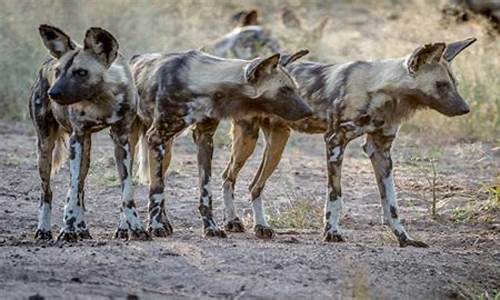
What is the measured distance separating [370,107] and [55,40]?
5.88 feet

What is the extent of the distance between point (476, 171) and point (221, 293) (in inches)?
190

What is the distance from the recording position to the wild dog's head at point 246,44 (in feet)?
39.9

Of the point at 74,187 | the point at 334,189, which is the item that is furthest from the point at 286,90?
the point at 74,187

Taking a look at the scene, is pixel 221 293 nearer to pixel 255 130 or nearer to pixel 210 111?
pixel 210 111

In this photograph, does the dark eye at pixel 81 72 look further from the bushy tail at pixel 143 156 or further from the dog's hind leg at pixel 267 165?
the dog's hind leg at pixel 267 165

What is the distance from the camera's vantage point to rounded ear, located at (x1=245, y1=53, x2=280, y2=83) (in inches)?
262

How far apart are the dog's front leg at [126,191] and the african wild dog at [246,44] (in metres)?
5.54

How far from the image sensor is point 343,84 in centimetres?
693

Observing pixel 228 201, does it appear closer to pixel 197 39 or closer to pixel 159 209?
pixel 159 209

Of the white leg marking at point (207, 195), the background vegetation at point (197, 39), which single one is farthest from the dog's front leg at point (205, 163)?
the background vegetation at point (197, 39)

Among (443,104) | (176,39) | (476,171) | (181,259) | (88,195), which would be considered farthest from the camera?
(176,39)

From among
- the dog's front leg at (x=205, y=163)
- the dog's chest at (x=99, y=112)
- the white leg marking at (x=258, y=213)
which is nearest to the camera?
the dog's chest at (x=99, y=112)

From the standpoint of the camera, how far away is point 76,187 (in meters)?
6.34

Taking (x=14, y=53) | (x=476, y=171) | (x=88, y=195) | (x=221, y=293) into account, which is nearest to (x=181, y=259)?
(x=221, y=293)
